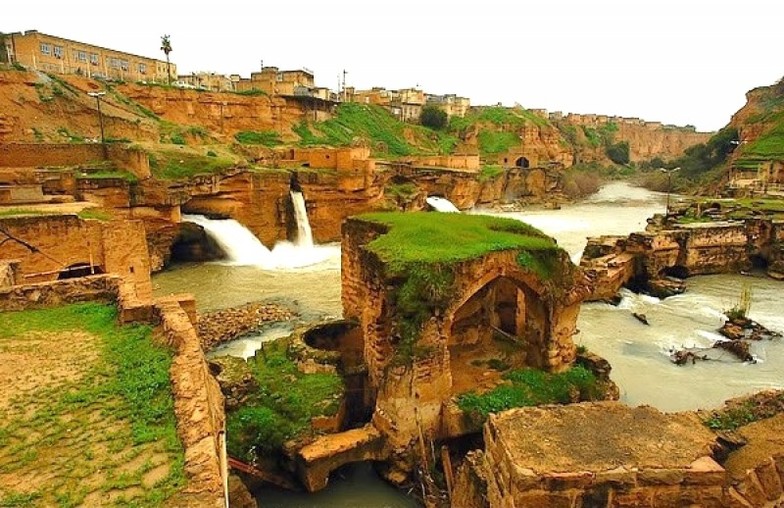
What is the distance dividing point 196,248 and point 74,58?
26.9 m

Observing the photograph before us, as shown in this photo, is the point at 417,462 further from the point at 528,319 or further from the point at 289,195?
the point at 289,195

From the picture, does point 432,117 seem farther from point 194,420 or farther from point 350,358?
point 194,420

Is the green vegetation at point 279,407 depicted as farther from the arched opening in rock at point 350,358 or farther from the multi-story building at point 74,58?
the multi-story building at point 74,58

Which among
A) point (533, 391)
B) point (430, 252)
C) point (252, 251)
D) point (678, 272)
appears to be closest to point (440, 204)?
point (252, 251)

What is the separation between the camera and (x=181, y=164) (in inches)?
1031

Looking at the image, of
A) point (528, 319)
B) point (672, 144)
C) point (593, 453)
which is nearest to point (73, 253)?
point (528, 319)

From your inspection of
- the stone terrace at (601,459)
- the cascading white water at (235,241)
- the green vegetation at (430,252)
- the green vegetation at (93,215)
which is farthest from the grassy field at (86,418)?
the cascading white water at (235,241)

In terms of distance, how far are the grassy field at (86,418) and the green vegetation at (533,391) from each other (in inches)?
222

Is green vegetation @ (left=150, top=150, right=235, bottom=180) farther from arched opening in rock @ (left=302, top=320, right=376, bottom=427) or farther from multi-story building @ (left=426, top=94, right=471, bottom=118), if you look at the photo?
multi-story building @ (left=426, top=94, right=471, bottom=118)

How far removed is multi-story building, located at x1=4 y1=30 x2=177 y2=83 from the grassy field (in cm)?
3696

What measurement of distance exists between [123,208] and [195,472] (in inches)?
837

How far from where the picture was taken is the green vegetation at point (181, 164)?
82.7 ft

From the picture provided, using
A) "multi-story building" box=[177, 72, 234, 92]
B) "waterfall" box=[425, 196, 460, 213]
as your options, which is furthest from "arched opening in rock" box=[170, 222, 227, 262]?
"multi-story building" box=[177, 72, 234, 92]

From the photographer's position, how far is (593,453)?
155 inches
